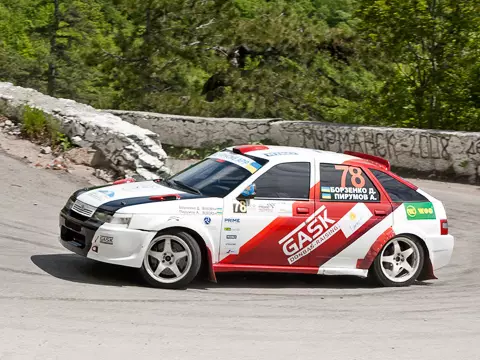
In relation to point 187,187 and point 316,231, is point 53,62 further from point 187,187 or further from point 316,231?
point 316,231

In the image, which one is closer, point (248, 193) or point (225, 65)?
point (248, 193)

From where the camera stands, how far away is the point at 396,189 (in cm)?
999

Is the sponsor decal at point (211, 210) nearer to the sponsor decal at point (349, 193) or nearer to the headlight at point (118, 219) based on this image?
the headlight at point (118, 219)

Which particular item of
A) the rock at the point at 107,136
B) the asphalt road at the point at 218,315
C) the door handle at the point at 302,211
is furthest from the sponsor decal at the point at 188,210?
the rock at the point at 107,136

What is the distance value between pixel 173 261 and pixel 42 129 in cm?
877

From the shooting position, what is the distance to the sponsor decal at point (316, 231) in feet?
30.6

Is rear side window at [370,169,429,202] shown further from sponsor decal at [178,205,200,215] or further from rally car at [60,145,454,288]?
sponsor decal at [178,205,200,215]

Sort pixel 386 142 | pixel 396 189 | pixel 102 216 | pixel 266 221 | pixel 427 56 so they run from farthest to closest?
pixel 427 56
pixel 386 142
pixel 396 189
pixel 266 221
pixel 102 216

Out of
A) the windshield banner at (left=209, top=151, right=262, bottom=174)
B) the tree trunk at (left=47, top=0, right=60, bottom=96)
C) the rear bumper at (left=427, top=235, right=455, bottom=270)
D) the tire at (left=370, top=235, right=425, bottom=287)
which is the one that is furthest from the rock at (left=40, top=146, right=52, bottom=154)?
the tree trunk at (left=47, top=0, right=60, bottom=96)

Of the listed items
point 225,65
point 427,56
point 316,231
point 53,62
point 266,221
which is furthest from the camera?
A: point 53,62

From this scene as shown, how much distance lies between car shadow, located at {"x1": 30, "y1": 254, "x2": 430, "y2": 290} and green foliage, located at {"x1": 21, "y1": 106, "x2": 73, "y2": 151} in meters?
6.93

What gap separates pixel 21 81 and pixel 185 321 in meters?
32.9

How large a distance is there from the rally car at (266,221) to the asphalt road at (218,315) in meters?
0.31

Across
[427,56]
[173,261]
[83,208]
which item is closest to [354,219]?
[173,261]
